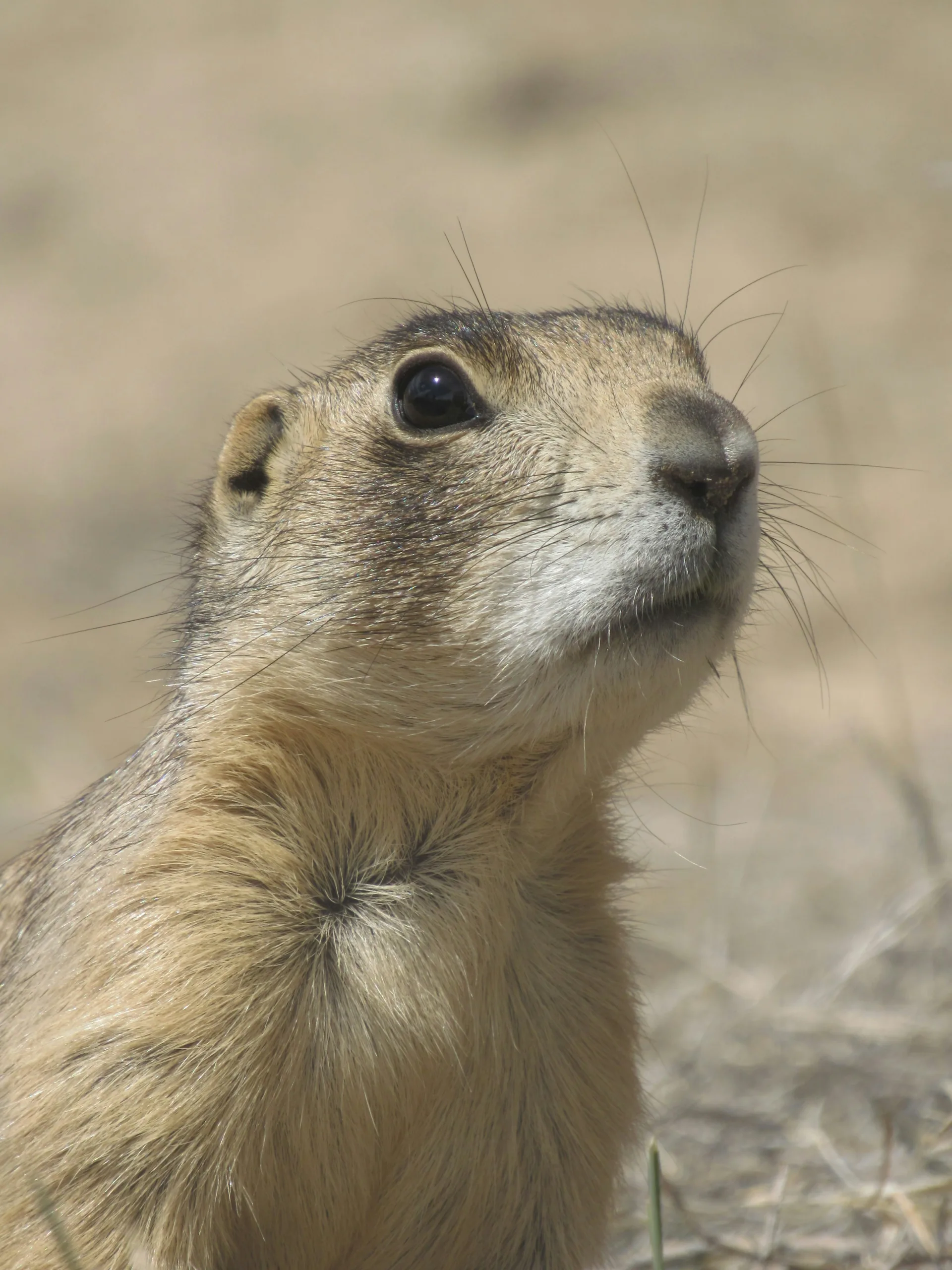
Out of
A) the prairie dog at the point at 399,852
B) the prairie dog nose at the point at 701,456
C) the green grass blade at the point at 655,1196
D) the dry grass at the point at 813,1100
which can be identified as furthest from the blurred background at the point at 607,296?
the green grass blade at the point at 655,1196

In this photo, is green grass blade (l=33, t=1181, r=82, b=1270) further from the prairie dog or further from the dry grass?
the dry grass

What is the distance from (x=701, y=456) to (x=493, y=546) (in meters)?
0.48

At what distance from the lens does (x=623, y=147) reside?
46.5 ft

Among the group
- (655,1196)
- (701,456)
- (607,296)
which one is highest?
(607,296)

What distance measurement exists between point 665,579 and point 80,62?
1530cm

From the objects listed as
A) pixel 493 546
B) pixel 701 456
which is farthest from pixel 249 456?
pixel 701 456

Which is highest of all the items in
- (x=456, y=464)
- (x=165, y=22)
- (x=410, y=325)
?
(x=165, y=22)

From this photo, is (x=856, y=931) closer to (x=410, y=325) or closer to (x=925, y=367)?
(x=410, y=325)

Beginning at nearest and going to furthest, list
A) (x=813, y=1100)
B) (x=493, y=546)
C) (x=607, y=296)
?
(x=493, y=546) → (x=813, y=1100) → (x=607, y=296)

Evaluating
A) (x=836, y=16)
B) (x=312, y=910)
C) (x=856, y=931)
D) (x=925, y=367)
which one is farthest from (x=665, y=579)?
(x=836, y=16)

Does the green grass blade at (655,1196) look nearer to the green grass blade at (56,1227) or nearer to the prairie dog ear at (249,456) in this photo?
the green grass blade at (56,1227)

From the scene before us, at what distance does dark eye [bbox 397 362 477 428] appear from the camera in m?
3.52

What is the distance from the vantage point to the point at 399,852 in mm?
3459

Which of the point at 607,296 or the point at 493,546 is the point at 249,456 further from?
the point at 607,296
